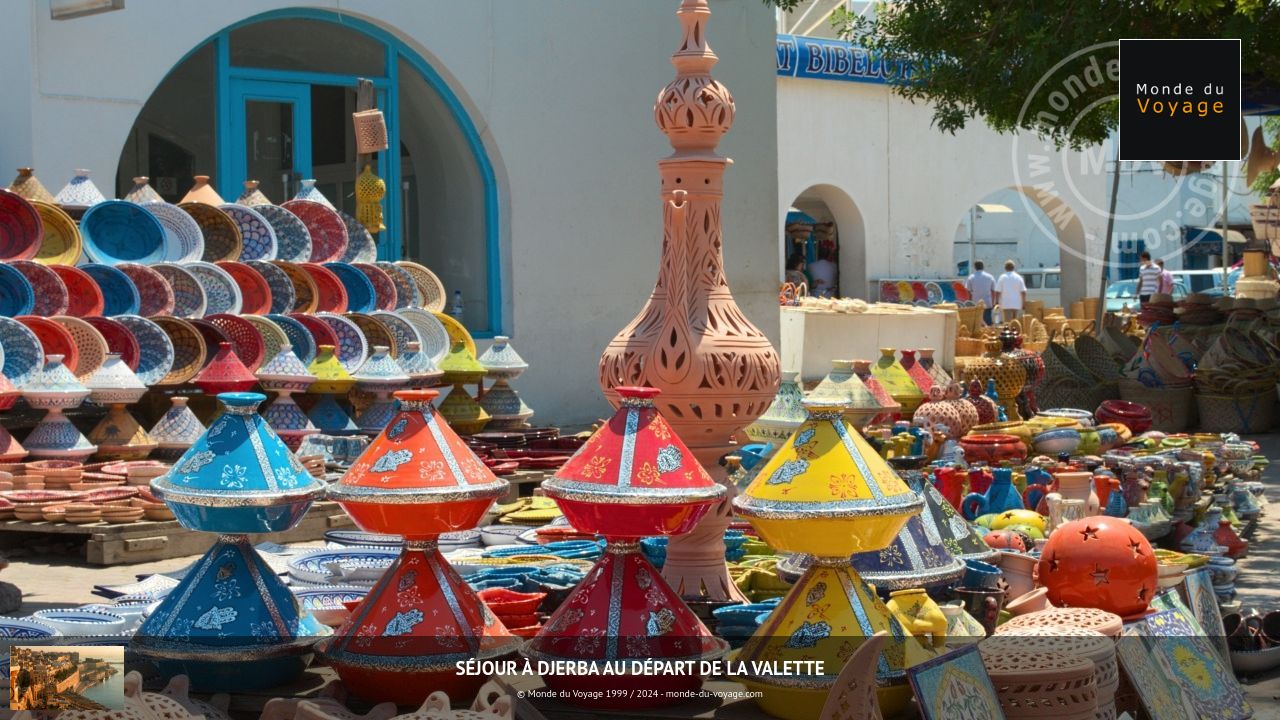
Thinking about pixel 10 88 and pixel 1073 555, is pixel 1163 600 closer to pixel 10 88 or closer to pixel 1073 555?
pixel 1073 555

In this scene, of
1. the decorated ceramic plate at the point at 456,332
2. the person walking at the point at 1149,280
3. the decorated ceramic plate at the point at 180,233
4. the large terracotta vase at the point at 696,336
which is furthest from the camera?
the person walking at the point at 1149,280

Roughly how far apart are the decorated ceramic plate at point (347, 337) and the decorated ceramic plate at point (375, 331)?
200mm

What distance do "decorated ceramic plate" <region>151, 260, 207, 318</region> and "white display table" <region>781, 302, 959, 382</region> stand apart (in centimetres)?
737

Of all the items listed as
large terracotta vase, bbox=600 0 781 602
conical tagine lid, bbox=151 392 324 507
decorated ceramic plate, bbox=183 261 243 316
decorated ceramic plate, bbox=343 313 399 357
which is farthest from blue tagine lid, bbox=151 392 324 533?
decorated ceramic plate, bbox=343 313 399 357

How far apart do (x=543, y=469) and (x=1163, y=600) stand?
4247mm

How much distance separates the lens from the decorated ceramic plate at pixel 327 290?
382 inches

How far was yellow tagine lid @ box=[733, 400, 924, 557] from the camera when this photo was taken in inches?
149

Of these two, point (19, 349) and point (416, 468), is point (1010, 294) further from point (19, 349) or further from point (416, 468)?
point (416, 468)

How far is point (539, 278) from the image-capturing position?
1199 centimetres

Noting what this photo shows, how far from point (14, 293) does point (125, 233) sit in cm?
96

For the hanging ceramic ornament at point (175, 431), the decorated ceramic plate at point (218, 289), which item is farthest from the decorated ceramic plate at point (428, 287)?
the hanging ceramic ornament at point (175, 431)

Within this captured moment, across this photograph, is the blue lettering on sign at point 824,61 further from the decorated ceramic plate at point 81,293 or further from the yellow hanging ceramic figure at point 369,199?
the decorated ceramic plate at point 81,293

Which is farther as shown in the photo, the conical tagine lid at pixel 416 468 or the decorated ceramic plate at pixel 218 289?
the decorated ceramic plate at pixel 218 289

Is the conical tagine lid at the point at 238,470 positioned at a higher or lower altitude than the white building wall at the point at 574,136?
lower
